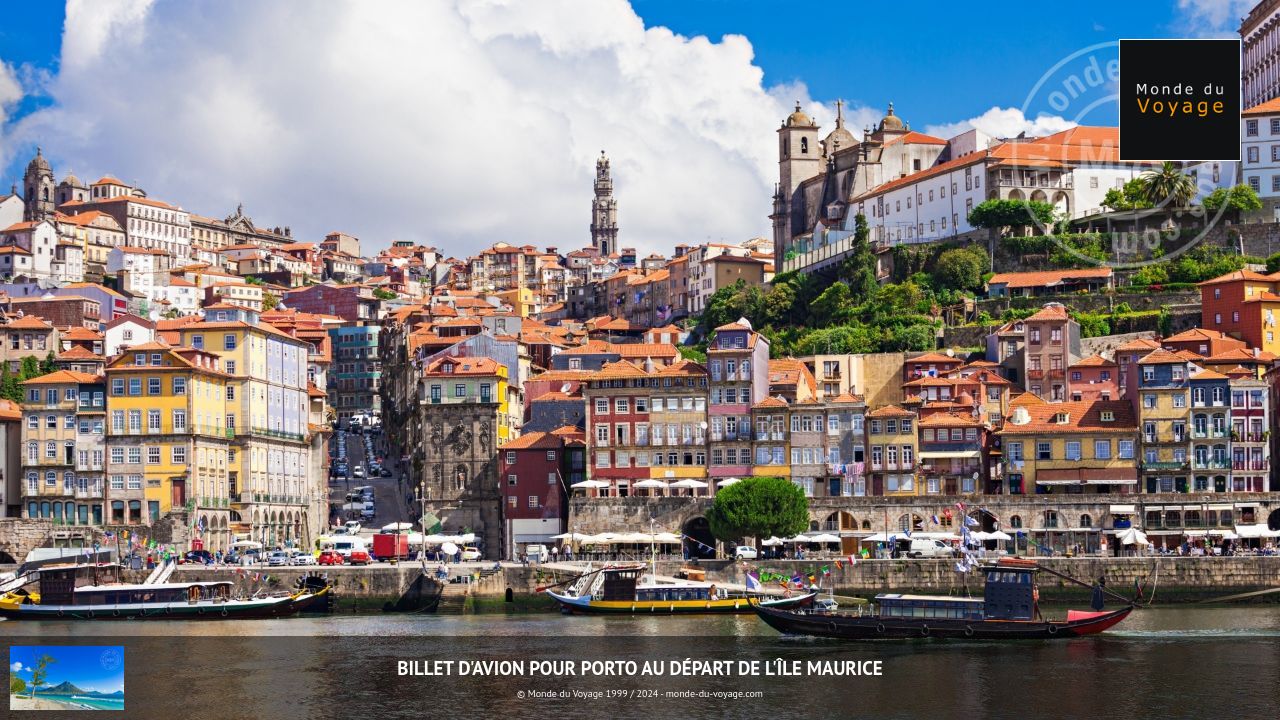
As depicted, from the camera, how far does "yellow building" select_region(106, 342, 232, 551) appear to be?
103 m

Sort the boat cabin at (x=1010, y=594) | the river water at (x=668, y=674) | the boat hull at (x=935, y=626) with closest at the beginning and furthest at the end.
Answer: the river water at (x=668, y=674), the boat hull at (x=935, y=626), the boat cabin at (x=1010, y=594)

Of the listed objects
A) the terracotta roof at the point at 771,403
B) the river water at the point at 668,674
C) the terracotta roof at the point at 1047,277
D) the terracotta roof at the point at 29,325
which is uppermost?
the terracotta roof at the point at 1047,277

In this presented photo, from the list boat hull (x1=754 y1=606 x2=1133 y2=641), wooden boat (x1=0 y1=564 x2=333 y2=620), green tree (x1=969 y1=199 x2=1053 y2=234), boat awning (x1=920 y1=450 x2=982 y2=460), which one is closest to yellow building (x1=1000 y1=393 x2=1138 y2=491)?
boat awning (x1=920 y1=450 x2=982 y2=460)

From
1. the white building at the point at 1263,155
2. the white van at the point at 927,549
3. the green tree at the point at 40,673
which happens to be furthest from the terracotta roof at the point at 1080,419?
the green tree at the point at 40,673

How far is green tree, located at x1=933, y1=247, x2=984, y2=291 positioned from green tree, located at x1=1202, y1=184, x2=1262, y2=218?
635 inches

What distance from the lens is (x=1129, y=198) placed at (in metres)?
134

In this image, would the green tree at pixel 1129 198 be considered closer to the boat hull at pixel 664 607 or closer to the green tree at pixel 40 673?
the boat hull at pixel 664 607

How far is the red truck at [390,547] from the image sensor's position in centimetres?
9669

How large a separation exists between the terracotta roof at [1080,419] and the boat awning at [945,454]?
2.03 meters

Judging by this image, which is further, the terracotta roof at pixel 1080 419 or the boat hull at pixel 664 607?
the terracotta roof at pixel 1080 419

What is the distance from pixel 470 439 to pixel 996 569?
145 feet

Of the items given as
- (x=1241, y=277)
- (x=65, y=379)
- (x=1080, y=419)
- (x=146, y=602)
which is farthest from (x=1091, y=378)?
(x=65, y=379)

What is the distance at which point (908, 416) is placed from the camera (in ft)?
335

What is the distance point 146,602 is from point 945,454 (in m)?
43.4
